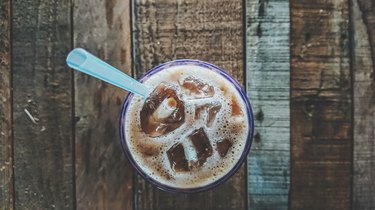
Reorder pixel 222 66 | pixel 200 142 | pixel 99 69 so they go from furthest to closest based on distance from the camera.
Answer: pixel 222 66 < pixel 200 142 < pixel 99 69

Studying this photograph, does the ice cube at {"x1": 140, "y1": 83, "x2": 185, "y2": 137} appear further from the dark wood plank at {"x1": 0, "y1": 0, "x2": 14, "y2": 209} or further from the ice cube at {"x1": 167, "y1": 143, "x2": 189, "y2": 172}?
the dark wood plank at {"x1": 0, "y1": 0, "x2": 14, "y2": 209}

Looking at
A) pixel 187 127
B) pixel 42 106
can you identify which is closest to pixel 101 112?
pixel 42 106

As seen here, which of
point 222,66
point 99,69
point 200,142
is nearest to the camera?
point 99,69

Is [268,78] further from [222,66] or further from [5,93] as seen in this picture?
[5,93]


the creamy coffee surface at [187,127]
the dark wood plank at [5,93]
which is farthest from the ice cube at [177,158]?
the dark wood plank at [5,93]

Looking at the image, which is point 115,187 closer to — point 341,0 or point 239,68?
point 239,68

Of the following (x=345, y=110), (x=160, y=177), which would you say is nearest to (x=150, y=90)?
(x=160, y=177)
